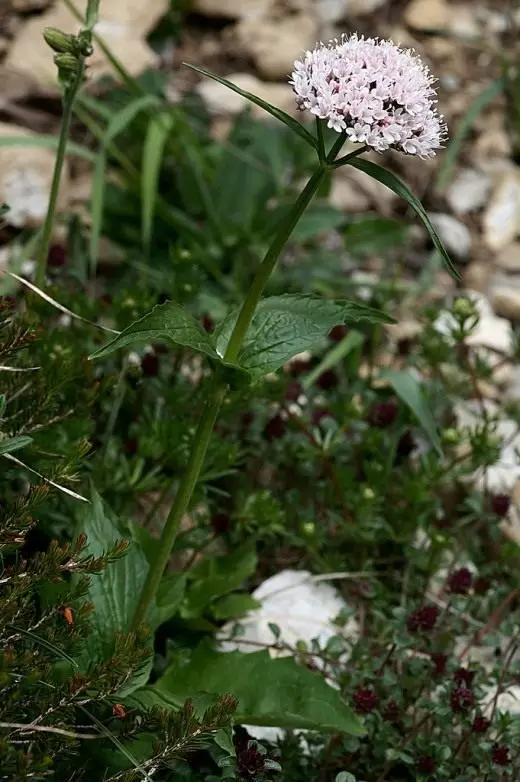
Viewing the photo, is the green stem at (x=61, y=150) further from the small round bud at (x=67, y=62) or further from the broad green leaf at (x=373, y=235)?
the broad green leaf at (x=373, y=235)

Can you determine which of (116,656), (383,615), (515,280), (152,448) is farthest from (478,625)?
(515,280)

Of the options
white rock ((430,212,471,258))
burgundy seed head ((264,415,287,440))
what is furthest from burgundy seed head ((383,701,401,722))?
white rock ((430,212,471,258))

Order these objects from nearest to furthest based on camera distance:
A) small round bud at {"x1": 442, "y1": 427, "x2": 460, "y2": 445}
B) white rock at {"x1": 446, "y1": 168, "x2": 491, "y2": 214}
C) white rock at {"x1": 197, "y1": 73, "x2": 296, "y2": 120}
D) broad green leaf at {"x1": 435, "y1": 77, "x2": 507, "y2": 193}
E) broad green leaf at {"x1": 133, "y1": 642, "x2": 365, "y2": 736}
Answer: broad green leaf at {"x1": 133, "y1": 642, "x2": 365, "y2": 736}
small round bud at {"x1": 442, "y1": 427, "x2": 460, "y2": 445}
broad green leaf at {"x1": 435, "y1": 77, "x2": 507, "y2": 193}
white rock at {"x1": 197, "y1": 73, "x2": 296, "y2": 120}
white rock at {"x1": 446, "y1": 168, "x2": 491, "y2": 214}

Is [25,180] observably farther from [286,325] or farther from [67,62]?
[286,325]

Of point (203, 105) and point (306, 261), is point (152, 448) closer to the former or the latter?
point (306, 261)

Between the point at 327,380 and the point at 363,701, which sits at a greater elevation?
the point at 327,380

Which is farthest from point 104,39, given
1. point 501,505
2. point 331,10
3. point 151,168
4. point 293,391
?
point 501,505

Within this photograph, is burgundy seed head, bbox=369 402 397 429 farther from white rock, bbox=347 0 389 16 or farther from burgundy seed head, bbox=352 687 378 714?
white rock, bbox=347 0 389 16
